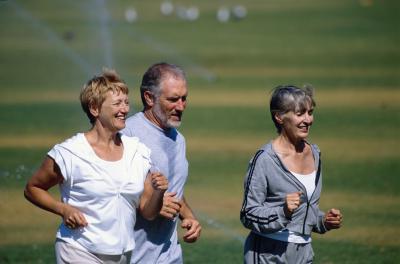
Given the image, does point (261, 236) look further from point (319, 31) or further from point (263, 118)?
point (319, 31)

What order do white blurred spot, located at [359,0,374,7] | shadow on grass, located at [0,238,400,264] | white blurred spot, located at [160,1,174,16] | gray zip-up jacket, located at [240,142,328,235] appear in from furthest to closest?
white blurred spot, located at [359,0,374,7], white blurred spot, located at [160,1,174,16], shadow on grass, located at [0,238,400,264], gray zip-up jacket, located at [240,142,328,235]

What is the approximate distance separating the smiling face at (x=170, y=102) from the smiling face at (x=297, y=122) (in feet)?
2.31

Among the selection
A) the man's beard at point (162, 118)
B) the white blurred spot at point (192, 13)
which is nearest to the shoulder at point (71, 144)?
the man's beard at point (162, 118)

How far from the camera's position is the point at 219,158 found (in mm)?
19859

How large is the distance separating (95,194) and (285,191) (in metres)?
1.37

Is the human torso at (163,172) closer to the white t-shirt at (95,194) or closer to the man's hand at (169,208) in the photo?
the man's hand at (169,208)

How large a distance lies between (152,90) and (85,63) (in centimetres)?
2741

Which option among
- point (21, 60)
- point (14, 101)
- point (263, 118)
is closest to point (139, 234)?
point (263, 118)

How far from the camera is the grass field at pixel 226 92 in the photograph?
14742mm

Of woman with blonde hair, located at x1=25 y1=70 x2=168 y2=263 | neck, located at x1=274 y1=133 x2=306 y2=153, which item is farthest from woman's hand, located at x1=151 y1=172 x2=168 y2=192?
neck, located at x1=274 y1=133 x2=306 y2=153

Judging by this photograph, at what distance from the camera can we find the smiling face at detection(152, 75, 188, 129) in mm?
8172

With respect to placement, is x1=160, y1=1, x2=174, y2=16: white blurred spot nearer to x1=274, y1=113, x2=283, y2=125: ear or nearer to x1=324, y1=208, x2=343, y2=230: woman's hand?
x1=274, y1=113, x2=283, y2=125: ear

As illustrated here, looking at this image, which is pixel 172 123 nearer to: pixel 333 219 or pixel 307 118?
pixel 307 118

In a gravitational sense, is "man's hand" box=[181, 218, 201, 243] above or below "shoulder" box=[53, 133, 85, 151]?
below
